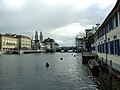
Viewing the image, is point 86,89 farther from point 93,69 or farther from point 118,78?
point 93,69

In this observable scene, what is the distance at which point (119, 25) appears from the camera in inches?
903

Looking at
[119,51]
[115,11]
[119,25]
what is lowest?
[119,51]

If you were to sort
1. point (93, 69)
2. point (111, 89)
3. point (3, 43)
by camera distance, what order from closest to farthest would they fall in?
point (111, 89), point (93, 69), point (3, 43)

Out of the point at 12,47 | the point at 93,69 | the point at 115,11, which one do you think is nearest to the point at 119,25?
the point at 115,11

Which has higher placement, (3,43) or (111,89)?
(3,43)

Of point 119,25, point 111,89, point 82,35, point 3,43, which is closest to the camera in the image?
point 111,89

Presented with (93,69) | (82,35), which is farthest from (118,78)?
(82,35)

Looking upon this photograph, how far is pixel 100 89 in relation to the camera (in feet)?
69.6

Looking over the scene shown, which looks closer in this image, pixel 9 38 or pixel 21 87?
pixel 21 87

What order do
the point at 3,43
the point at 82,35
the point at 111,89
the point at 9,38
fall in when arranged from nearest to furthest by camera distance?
the point at 111,89 → the point at 82,35 → the point at 3,43 → the point at 9,38

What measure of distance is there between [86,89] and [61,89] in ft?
7.88

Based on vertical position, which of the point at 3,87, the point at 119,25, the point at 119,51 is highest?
the point at 119,25

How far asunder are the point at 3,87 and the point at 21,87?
193 centimetres

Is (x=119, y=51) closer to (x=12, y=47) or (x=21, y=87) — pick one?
(x=21, y=87)
